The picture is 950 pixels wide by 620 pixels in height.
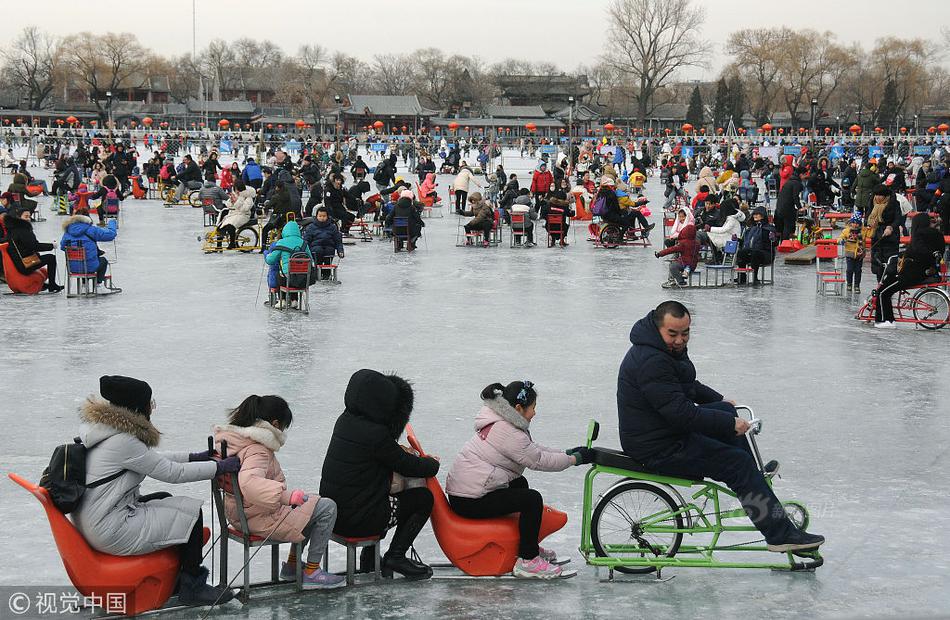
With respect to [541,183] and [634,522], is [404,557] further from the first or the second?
[541,183]

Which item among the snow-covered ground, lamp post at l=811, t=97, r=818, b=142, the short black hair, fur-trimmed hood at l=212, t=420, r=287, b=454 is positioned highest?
lamp post at l=811, t=97, r=818, b=142

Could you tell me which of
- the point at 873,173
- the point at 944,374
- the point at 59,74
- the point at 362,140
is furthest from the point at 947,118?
the point at 944,374

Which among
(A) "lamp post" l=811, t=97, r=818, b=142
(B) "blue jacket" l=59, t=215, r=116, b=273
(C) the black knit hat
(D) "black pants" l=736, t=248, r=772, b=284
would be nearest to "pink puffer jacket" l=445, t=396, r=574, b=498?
(C) the black knit hat

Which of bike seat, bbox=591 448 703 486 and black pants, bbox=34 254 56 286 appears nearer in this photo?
bike seat, bbox=591 448 703 486

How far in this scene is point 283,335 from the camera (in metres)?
10.9

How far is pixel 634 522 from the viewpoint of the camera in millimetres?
4793

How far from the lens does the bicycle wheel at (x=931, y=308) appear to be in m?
11.4

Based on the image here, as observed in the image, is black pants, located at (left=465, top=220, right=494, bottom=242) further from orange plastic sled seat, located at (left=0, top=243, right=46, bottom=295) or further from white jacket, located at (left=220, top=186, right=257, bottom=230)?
orange plastic sled seat, located at (left=0, top=243, right=46, bottom=295)

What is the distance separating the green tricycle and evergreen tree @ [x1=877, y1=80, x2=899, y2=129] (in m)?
103

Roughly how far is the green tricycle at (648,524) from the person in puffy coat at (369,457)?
76cm

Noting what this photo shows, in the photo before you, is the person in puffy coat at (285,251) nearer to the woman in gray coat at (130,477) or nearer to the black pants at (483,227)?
the black pants at (483,227)

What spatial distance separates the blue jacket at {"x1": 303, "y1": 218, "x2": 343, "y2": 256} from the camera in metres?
14.6

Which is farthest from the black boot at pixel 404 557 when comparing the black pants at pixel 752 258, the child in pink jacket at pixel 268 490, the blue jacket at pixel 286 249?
the black pants at pixel 752 258

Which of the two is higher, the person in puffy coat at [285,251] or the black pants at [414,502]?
the person in puffy coat at [285,251]
